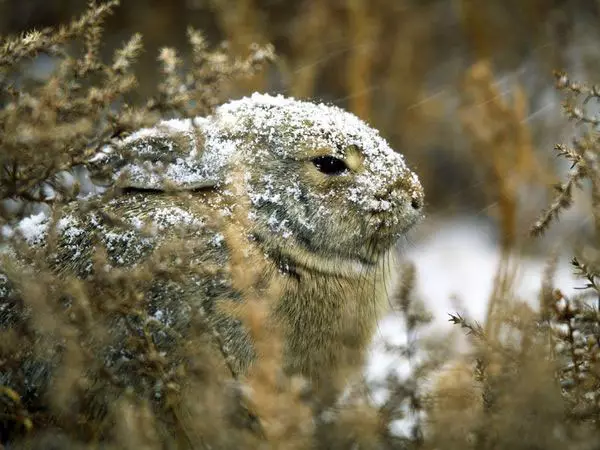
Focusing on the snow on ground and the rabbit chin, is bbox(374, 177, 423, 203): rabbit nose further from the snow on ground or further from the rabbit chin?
the snow on ground

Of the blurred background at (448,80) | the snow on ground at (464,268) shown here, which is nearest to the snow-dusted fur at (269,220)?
the blurred background at (448,80)

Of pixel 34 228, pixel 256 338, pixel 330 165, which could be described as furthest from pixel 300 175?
pixel 256 338

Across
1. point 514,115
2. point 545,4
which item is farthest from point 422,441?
point 545,4

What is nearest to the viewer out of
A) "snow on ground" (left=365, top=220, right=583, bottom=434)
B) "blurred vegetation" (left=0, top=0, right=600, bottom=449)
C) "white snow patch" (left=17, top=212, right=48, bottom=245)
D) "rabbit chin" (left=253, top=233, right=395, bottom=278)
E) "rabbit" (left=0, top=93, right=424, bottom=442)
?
"blurred vegetation" (left=0, top=0, right=600, bottom=449)

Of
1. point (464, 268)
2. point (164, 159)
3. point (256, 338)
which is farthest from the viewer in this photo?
point (464, 268)

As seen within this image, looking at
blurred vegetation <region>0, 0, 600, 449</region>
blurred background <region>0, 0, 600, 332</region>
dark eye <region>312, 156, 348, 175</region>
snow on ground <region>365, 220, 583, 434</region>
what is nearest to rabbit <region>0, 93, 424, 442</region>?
dark eye <region>312, 156, 348, 175</region>

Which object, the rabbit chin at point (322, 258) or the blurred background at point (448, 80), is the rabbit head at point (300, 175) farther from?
the blurred background at point (448, 80)

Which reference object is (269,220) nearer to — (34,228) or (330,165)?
(330,165)
